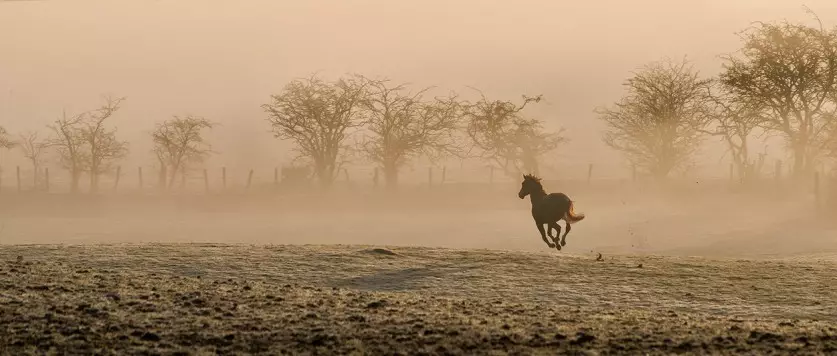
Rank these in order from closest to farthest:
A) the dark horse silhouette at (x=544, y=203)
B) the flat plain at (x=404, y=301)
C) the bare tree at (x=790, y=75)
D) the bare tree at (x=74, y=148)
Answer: the flat plain at (x=404, y=301) → the dark horse silhouette at (x=544, y=203) → the bare tree at (x=790, y=75) → the bare tree at (x=74, y=148)

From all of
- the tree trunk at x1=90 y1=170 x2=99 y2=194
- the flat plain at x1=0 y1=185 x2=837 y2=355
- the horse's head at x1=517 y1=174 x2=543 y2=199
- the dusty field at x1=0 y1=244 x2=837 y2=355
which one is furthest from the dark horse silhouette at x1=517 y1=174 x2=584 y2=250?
the tree trunk at x1=90 y1=170 x2=99 y2=194

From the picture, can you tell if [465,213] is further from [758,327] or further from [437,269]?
[758,327]

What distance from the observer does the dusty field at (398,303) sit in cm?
1220

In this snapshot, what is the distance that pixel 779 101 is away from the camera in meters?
54.1

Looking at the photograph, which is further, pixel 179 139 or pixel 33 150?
pixel 33 150

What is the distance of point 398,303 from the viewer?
15172mm

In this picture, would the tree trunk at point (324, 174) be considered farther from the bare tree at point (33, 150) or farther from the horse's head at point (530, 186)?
the horse's head at point (530, 186)

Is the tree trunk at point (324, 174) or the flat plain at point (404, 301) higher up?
the tree trunk at point (324, 174)

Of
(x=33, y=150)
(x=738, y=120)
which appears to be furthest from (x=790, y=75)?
(x=33, y=150)

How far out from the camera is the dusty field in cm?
1220

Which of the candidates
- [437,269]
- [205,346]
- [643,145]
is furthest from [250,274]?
[643,145]

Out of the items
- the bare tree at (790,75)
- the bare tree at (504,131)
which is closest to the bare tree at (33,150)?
the bare tree at (504,131)

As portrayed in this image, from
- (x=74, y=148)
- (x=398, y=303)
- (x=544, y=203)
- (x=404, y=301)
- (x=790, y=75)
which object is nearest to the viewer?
(x=398, y=303)

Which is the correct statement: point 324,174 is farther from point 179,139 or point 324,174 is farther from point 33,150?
point 33,150
